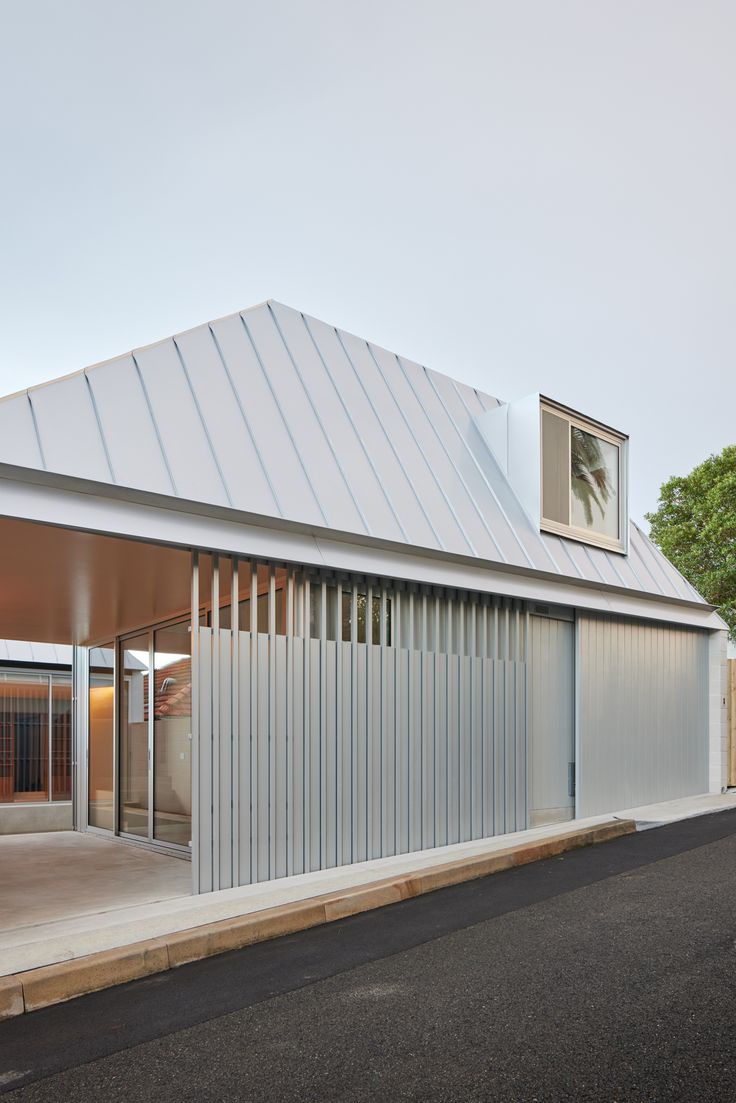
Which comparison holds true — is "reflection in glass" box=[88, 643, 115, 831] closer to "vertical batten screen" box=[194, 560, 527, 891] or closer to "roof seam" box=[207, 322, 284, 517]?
"vertical batten screen" box=[194, 560, 527, 891]

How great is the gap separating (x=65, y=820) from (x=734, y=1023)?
41.4 feet

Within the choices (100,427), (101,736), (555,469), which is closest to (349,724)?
(100,427)

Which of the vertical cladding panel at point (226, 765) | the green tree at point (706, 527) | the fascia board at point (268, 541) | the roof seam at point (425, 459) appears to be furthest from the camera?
the green tree at point (706, 527)

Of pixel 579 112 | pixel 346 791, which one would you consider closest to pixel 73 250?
pixel 579 112

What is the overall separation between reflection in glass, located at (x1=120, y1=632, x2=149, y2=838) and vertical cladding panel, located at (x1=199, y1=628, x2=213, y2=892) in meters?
4.53

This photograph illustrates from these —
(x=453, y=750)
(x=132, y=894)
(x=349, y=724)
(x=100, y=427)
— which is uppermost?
(x=100, y=427)

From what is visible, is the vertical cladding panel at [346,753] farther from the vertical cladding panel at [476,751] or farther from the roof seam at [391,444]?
the vertical cladding panel at [476,751]

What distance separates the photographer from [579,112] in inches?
683

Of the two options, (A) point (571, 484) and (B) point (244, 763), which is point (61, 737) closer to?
(B) point (244, 763)

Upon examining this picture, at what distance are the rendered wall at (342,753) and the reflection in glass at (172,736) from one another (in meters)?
2.75

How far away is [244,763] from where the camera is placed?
24.8 ft

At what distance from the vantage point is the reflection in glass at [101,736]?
12844 mm

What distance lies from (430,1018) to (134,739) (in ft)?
27.3

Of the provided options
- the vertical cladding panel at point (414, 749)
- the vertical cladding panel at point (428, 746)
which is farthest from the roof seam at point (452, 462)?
the vertical cladding panel at point (414, 749)
